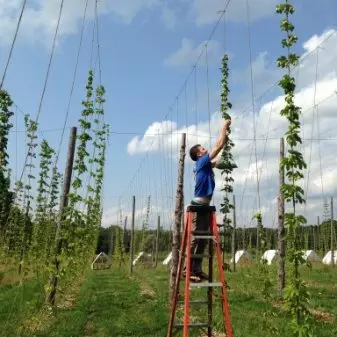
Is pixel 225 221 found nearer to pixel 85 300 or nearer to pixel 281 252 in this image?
pixel 281 252

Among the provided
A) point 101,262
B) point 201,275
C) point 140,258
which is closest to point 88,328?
point 201,275

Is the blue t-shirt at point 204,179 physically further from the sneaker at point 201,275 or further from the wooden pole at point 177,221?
the wooden pole at point 177,221

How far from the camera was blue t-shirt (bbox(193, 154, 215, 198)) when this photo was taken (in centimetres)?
591

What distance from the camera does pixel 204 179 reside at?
5.91 metres

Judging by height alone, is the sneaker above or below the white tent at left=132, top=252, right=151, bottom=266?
below

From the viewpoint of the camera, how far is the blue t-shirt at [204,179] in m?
5.91

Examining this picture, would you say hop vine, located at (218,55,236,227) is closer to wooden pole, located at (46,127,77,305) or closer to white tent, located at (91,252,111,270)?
wooden pole, located at (46,127,77,305)

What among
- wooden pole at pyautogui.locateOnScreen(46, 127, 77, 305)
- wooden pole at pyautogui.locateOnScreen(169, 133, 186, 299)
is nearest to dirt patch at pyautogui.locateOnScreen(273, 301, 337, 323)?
wooden pole at pyautogui.locateOnScreen(169, 133, 186, 299)

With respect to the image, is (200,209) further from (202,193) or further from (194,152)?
(194,152)

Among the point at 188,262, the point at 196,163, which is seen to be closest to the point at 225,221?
the point at 196,163

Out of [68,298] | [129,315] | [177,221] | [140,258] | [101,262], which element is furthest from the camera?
[101,262]

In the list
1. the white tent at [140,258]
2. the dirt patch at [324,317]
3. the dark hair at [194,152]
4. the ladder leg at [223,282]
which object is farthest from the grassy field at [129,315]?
the white tent at [140,258]

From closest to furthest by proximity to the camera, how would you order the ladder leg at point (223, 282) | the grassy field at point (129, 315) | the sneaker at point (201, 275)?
the ladder leg at point (223, 282) < the sneaker at point (201, 275) < the grassy field at point (129, 315)

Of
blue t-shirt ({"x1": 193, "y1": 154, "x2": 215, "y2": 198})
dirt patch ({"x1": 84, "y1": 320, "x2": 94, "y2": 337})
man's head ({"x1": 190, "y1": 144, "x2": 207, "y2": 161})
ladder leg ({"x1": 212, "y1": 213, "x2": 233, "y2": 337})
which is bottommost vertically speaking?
dirt patch ({"x1": 84, "y1": 320, "x2": 94, "y2": 337})
